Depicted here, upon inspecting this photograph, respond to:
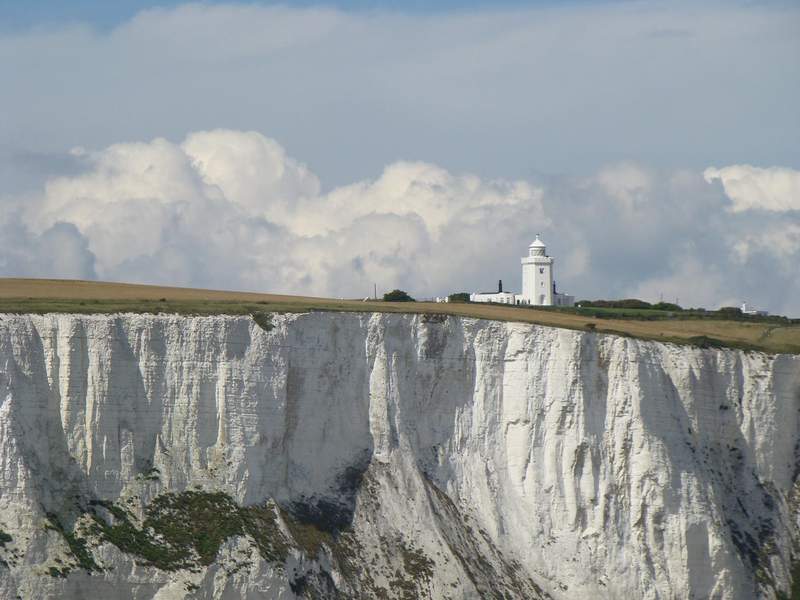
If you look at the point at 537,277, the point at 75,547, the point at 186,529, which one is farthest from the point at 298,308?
the point at 537,277

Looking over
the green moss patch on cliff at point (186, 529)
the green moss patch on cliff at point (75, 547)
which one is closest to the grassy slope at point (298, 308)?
the green moss patch on cliff at point (186, 529)

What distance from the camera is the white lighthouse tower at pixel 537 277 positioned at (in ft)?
392

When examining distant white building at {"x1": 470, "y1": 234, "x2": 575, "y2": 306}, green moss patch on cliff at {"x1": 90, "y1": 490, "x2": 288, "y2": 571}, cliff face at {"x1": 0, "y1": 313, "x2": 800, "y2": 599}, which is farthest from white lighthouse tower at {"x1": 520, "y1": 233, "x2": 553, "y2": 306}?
green moss patch on cliff at {"x1": 90, "y1": 490, "x2": 288, "y2": 571}

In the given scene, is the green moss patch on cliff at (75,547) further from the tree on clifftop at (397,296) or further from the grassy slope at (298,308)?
the tree on clifftop at (397,296)

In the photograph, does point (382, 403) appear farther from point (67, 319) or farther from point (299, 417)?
point (67, 319)

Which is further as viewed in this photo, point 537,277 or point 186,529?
point 537,277

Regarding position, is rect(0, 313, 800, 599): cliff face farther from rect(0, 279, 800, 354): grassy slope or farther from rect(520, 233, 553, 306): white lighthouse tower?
rect(520, 233, 553, 306): white lighthouse tower

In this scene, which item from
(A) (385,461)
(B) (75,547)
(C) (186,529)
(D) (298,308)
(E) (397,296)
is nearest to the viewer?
(B) (75,547)

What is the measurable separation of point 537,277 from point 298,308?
32.7m

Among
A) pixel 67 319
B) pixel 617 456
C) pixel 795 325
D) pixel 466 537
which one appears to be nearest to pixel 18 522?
pixel 67 319

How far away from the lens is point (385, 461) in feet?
294

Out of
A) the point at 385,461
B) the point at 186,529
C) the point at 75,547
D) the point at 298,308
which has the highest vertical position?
the point at 298,308

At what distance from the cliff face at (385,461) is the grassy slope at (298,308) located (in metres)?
1.20

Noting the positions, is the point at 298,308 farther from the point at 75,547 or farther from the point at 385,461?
the point at 75,547
